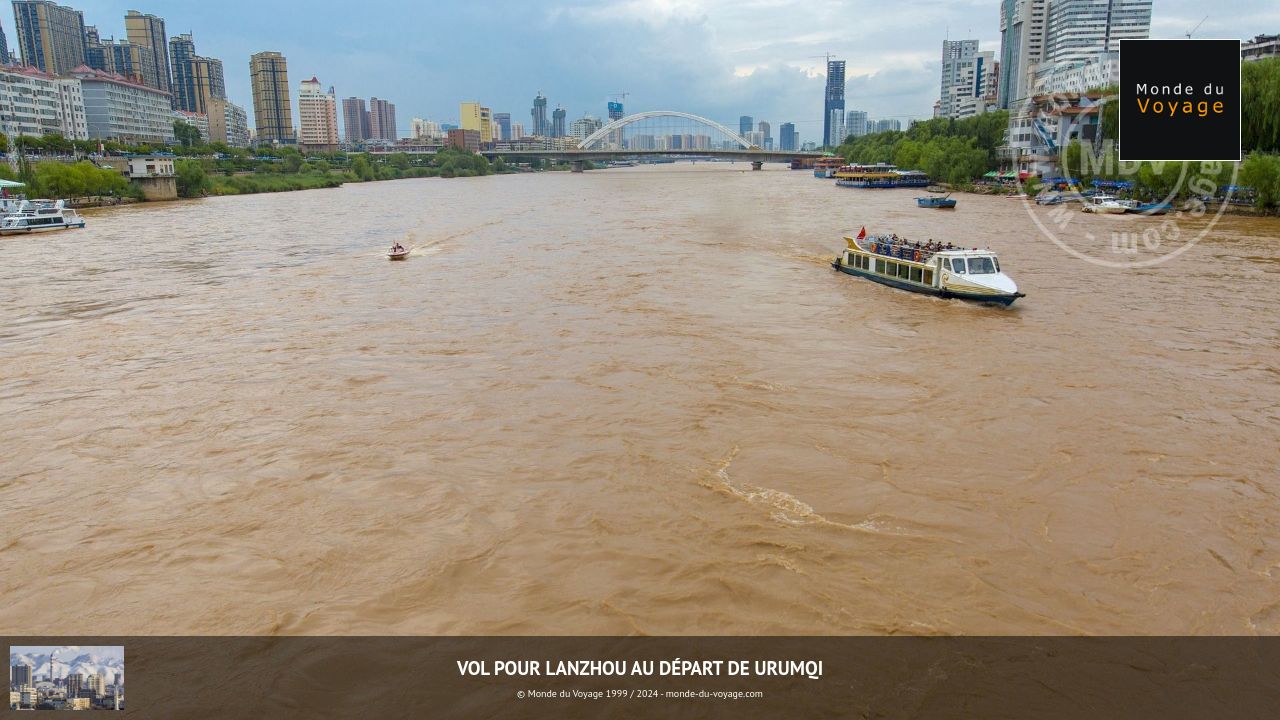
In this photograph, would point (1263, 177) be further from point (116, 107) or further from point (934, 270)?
point (116, 107)

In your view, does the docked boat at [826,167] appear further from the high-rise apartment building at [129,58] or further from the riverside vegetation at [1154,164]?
the high-rise apartment building at [129,58]

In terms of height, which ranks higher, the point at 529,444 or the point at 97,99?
the point at 97,99

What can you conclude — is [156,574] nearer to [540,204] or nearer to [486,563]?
[486,563]

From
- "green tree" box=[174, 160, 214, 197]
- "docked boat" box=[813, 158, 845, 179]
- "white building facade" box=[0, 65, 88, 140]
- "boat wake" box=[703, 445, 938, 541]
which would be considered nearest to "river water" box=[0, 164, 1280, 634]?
"boat wake" box=[703, 445, 938, 541]

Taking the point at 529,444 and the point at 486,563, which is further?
the point at 529,444

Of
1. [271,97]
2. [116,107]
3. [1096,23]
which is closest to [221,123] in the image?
[271,97]

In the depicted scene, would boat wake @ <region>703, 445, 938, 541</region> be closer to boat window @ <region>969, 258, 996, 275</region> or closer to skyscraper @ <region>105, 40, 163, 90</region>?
boat window @ <region>969, 258, 996, 275</region>

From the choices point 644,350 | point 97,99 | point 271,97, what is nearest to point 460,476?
point 644,350
